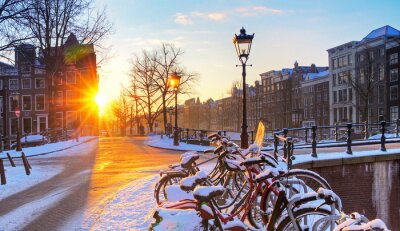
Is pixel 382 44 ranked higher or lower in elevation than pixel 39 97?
higher

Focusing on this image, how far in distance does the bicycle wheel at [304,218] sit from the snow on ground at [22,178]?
873cm

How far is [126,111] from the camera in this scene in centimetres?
7969

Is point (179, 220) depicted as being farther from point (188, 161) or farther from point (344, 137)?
point (344, 137)

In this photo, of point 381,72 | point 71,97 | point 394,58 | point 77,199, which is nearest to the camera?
point 77,199

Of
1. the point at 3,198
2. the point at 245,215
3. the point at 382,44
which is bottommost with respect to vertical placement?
the point at 3,198

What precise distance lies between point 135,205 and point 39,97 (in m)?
55.7

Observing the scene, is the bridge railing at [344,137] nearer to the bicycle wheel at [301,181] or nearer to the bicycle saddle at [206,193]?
the bicycle wheel at [301,181]

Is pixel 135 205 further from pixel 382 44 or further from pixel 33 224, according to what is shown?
pixel 382 44

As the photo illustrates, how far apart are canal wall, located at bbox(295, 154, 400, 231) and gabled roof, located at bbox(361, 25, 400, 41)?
3948cm

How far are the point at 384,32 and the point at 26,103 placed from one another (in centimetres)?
4802

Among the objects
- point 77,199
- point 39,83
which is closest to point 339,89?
point 39,83

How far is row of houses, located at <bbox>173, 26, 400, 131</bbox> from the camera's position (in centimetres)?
4731

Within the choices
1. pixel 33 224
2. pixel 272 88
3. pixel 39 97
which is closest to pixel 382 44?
pixel 272 88

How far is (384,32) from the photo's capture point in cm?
5016
